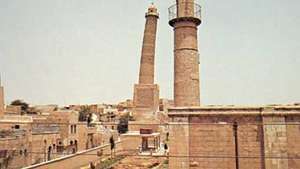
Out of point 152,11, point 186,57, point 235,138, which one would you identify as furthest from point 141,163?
point 152,11

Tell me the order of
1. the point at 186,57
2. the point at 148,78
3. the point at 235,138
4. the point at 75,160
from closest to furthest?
1. the point at 235,138
2. the point at 186,57
3. the point at 75,160
4. the point at 148,78

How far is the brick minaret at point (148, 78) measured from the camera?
124ft

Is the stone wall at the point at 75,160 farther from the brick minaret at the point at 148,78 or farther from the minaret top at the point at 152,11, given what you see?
the minaret top at the point at 152,11

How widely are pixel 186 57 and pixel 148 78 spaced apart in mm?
21400

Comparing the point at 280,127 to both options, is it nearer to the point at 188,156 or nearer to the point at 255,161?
the point at 255,161

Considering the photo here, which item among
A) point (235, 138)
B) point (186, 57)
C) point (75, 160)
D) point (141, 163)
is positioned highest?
point (186, 57)

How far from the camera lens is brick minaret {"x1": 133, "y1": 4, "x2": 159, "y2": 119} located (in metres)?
37.9

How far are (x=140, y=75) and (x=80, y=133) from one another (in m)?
10.7

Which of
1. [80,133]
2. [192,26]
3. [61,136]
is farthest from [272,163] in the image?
[80,133]

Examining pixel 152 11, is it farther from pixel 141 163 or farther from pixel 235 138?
pixel 235 138

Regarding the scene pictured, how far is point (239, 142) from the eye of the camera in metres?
11.2

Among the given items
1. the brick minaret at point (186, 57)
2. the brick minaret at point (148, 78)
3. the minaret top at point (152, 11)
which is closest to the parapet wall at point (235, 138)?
the brick minaret at point (186, 57)

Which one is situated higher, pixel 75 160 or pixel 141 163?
pixel 75 160

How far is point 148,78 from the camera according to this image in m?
38.8
